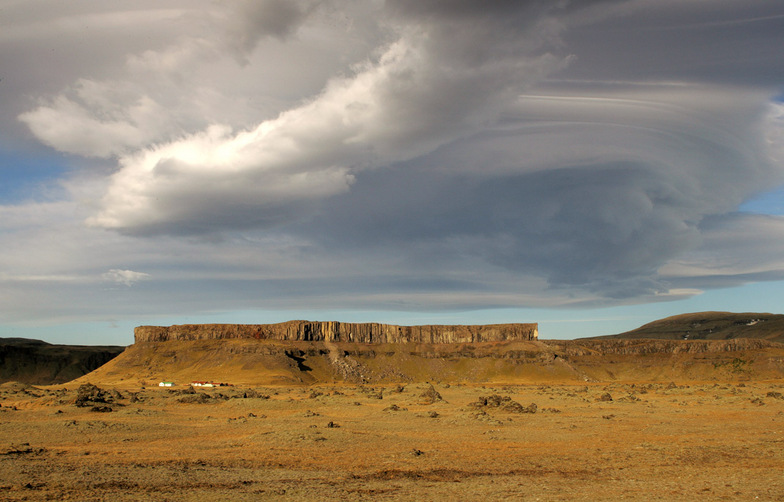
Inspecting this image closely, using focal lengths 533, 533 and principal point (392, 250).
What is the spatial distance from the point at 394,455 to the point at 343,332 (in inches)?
6434

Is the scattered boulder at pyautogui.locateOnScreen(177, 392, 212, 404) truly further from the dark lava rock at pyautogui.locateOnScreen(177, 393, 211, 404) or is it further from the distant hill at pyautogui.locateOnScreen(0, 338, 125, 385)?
the distant hill at pyautogui.locateOnScreen(0, 338, 125, 385)

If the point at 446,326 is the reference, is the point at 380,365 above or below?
below

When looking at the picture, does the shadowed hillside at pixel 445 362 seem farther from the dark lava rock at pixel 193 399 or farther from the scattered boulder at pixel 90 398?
the scattered boulder at pixel 90 398

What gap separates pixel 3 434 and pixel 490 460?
3271 centimetres

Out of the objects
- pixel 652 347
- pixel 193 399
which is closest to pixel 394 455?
pixel 193 399

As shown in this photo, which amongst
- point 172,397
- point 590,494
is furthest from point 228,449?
point 172,397

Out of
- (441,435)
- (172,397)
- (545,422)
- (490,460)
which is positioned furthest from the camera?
(172,397)

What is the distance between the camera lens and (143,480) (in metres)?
21.1

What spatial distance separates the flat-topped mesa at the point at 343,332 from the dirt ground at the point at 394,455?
129 meters

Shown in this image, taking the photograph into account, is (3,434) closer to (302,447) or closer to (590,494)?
(302,447)

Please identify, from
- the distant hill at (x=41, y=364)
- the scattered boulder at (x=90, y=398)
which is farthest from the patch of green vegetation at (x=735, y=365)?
the distant hill at (x=41, y=364)

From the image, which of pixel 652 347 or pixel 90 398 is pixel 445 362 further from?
pixel 90 398

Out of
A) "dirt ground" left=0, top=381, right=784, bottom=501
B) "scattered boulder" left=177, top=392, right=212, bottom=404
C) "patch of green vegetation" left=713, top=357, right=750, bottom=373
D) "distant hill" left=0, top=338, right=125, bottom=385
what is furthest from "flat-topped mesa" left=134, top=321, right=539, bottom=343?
"dirt ground" left=0, top=381, right=784, bottom=501

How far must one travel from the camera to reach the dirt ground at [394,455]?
20156mm
